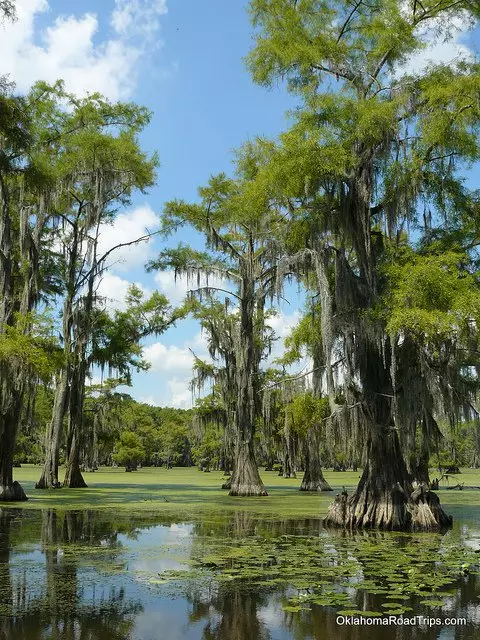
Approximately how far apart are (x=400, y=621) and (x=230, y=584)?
1.75 meters

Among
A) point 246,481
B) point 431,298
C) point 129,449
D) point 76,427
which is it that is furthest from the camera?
point 129,449

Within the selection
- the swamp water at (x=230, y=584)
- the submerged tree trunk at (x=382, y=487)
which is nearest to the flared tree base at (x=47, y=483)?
the swamp water at (x=230, y=584)

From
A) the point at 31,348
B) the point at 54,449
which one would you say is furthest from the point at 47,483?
the point at 31,348

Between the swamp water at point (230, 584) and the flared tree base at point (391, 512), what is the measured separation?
82 centimetres

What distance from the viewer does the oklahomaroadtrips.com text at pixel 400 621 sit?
174 inches

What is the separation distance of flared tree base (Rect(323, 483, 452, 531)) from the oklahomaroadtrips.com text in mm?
5730

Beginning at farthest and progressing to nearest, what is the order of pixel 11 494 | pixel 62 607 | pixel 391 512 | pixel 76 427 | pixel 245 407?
pixel 76 427
pixel 245 407
pixel 11 494
pixel 391 512
pixel 62 607

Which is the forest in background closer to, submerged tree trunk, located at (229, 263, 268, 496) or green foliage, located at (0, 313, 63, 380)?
green foliage, located at (0, 313, 63, 380)

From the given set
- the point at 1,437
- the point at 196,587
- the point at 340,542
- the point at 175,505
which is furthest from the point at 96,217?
the point at 196,587

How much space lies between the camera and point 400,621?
14.7 ft

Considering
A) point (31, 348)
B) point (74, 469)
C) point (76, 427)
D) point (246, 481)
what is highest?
point (31, 348)

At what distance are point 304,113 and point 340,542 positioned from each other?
7.93 m

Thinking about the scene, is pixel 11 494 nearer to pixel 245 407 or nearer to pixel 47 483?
pixel 47 483

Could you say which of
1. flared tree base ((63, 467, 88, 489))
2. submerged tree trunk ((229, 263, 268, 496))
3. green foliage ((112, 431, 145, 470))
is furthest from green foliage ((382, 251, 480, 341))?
green foliage ((112, 431, 145, 470))
